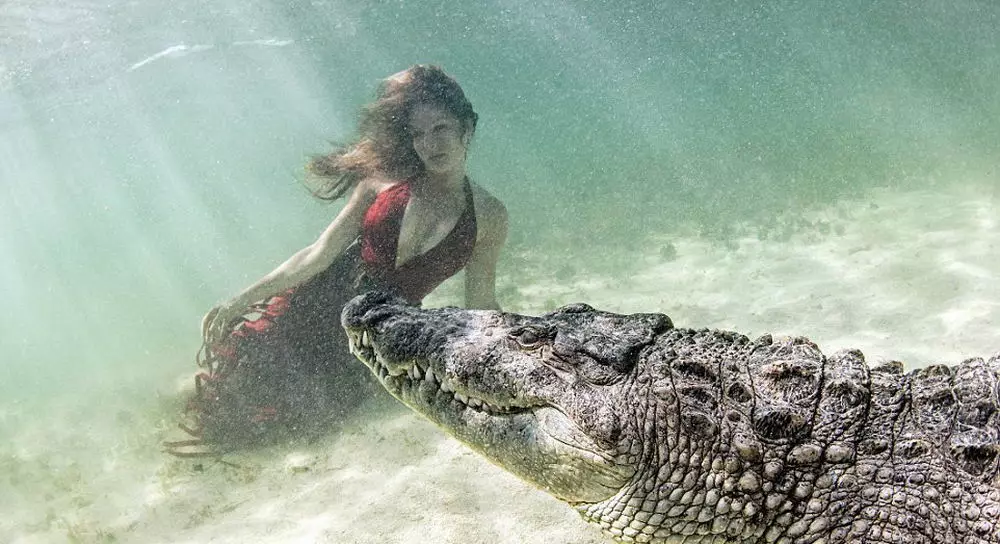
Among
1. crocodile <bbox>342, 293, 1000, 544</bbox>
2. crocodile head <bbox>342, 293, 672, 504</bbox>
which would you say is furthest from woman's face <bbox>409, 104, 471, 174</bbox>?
crocodile <bbox>342, 293, 1000, 544</bbox>

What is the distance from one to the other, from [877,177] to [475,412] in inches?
635

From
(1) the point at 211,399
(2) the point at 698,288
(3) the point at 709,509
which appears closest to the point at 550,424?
(3) the point at 709,509

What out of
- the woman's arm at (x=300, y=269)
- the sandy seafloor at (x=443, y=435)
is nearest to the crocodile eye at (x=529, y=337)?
the sandy seafloor at (x=443, y=435)

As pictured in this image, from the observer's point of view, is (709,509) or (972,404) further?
(709,509)

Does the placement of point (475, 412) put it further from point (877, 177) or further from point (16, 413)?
point (877, 177)

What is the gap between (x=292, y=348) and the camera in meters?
4.75

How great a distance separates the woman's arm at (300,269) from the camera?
15.0 ft

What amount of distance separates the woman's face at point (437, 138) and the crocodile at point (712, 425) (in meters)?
2.68

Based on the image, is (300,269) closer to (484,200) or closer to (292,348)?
(292,348)

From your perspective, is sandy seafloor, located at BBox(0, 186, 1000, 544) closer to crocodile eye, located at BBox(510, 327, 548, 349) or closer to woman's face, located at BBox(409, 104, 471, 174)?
crocodile eye, located at BBox(510, 327, 548, 349)

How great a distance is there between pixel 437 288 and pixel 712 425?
29.7ft

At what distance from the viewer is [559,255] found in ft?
39.9

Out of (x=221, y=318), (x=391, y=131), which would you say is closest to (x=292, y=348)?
(x=221, y=318)

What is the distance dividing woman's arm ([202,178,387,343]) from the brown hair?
0.75 ft
